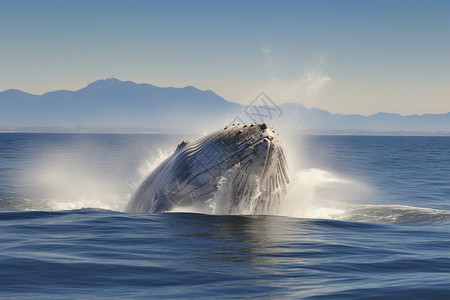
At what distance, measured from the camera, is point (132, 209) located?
13.2 meters

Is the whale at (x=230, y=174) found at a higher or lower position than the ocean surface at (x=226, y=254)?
higher

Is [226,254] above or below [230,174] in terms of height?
below

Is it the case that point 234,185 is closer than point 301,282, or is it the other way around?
point 301,282

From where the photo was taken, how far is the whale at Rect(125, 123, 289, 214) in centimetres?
1070

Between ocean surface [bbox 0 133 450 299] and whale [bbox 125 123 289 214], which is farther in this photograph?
whale [bbox 125 123 289 214]

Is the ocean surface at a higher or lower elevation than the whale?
lower

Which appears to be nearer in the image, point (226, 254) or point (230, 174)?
point (226, 254)

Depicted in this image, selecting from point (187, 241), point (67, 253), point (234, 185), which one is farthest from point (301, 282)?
point (234, 185)

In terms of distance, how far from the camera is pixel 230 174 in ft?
35.5

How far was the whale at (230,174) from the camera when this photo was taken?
10.7 metres

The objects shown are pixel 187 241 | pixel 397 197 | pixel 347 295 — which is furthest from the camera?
pixel 397 197

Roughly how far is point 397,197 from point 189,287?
17.3m

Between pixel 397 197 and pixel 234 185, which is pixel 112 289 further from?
pixel 397 197

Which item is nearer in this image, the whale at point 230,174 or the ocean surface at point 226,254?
the ocean surface at point 226,254
